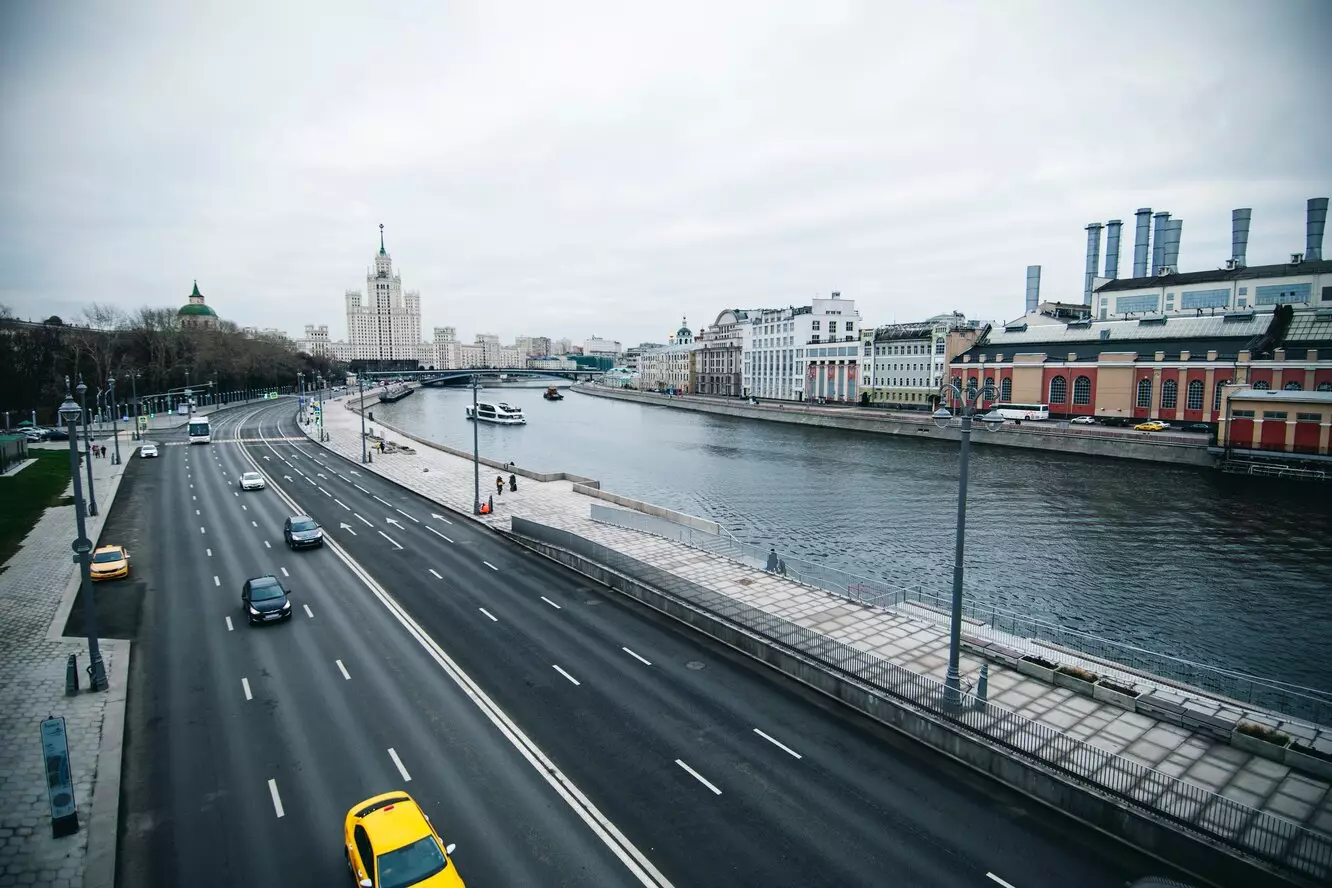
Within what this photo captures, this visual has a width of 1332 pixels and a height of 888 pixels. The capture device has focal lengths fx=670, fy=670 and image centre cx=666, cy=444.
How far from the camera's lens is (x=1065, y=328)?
84.3m

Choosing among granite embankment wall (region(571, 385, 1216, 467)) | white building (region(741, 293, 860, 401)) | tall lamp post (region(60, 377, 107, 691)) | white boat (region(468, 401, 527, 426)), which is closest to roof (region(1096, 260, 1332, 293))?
granite embankment wall (region(571, 385, 1216, 467))

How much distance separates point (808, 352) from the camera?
129 m

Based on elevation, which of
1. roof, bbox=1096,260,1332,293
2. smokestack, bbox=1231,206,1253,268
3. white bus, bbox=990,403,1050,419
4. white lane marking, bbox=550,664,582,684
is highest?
smokestack, bbox=1231,206,1253,268

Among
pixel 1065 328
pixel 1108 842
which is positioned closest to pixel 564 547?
pixel 1108 842

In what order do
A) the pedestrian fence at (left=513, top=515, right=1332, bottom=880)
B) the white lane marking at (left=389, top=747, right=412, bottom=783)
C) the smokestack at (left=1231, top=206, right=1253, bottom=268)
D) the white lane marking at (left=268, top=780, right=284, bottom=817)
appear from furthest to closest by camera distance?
the smokestack at (left=1231, top=206, right=1253, bottom=268), the white lane marking at (left=389, top=747, right=412, bottom=783), the white lane marking at (left=268, top=780, right=284, bottom=817), the pedestrian fence at (left=513, top=515, right=1332, bottom=880)

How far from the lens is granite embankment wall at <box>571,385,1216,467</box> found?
60.0m

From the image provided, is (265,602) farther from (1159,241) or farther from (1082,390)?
(1159,241)

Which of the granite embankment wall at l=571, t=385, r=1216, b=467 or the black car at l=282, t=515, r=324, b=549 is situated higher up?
the granite embankment wall at l=571, t=385, r=1216, b=467

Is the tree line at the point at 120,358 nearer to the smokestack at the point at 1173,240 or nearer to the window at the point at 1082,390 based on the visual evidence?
the window at the point at 1082,390

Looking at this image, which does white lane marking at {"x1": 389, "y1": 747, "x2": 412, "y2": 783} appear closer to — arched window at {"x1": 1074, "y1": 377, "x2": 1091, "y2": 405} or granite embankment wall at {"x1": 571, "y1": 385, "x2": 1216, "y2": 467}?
granite embankment wall at {"x1": 571, "y1": 385, "x2": 1216, "y2": 467}

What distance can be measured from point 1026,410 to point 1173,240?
52048mm

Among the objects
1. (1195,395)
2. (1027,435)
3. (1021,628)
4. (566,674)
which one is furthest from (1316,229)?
(566,674)

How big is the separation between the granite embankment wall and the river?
1641mm

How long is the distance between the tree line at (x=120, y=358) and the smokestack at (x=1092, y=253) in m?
137
